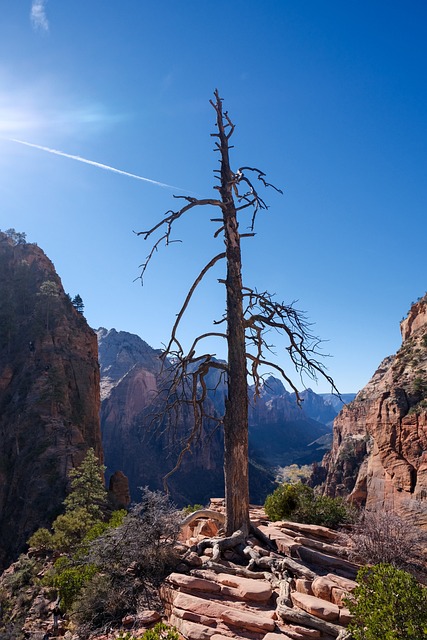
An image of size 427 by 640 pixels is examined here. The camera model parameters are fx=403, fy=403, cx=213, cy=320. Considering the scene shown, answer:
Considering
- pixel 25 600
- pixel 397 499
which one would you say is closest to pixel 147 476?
pixel 397 499

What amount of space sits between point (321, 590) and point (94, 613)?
329cm

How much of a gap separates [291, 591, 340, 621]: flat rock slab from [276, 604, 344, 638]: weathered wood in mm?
96

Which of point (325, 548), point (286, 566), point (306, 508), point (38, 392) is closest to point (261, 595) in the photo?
point (286, 566)

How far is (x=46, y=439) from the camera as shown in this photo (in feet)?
126

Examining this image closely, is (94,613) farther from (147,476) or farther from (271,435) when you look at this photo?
(271,435)

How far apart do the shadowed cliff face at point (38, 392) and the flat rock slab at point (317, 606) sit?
31.7 meters

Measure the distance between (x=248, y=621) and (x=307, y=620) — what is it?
69 cm

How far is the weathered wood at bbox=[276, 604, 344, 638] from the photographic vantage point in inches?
180

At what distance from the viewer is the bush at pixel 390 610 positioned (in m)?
3.94

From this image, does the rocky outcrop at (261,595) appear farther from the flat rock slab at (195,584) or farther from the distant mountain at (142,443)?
the distant mountain at (142,443)

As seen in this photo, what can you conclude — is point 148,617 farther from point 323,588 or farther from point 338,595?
point 338,595

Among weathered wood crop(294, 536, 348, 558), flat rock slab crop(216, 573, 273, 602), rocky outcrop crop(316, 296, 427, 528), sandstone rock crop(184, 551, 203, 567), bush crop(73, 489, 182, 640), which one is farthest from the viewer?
rocky outcrop crop(316, 296, 427, 528)

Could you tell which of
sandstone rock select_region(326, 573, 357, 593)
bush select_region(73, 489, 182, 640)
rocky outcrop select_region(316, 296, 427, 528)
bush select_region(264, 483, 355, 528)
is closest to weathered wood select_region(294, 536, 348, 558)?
sandstone rock select_region(326, 573, 357, 593)

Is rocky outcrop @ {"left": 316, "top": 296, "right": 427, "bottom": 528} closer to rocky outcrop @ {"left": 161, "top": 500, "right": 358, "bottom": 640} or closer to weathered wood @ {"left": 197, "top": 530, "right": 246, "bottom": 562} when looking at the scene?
weathered wood @ {"left": 197, "top": 530, "right": 246, "bottom": 562}
